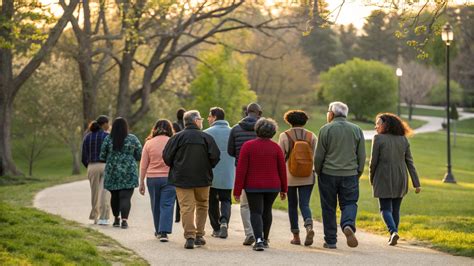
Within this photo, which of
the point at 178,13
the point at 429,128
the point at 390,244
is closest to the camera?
the point at 390,244

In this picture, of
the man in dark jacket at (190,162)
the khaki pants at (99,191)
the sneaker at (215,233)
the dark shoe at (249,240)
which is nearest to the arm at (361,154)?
the dark shoe at (249,240)

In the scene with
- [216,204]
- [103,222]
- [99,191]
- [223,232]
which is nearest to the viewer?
[223,232]

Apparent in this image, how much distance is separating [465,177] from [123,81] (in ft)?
50.8

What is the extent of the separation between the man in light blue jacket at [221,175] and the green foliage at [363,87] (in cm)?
8177

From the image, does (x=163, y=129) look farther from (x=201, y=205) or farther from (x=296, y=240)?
(x=296, y=240)

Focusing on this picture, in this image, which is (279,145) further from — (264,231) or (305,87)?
(305,87)

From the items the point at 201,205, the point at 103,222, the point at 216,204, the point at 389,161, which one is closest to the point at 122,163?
the point at 103,222

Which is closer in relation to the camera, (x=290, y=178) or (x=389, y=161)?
(x=290, y=178)

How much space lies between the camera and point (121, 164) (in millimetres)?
14328

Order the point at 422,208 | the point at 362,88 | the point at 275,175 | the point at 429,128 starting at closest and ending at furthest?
the point at 275,175 → the point at 422,208 → the point at 429,128 → the point at 362,88

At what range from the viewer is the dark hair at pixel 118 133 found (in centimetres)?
1415

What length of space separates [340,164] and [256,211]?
4.39ft

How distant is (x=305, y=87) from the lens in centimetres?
10031

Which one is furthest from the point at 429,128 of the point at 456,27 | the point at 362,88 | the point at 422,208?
the point at 422,208
